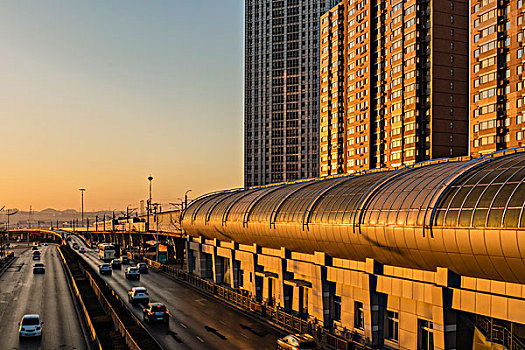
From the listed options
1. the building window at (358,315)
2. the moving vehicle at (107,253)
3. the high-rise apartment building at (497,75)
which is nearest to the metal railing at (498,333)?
the building window at (358,315)

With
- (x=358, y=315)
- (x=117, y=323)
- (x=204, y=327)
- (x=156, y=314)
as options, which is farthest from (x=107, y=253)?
(x=358, y=315)

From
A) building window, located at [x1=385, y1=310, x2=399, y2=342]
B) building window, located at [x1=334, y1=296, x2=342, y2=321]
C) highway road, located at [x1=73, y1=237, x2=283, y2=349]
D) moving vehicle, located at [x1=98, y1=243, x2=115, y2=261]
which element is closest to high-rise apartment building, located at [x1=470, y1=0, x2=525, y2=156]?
building window, located at [x1=334, y1=296, x2=342, y2=321]

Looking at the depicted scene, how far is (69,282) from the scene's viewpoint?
278 feet

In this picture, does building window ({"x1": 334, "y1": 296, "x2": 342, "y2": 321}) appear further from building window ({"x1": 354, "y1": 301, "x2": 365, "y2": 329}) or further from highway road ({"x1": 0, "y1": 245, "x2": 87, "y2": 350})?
highway road ({"x1": 0, "y1": 245, "x2": 87, "y2": 350})

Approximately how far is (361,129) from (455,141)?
27.7 meters

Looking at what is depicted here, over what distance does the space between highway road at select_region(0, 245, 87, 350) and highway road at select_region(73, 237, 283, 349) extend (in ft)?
23.1

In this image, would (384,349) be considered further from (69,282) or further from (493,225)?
(69,282)

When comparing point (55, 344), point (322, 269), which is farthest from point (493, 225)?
point (55, 344)

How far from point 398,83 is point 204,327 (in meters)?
82.4

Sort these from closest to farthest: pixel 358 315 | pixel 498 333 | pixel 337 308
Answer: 1. pixel 498 333
2. pixel 358 315
3. pixel 337 308

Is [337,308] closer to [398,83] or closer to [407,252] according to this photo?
[407,252]

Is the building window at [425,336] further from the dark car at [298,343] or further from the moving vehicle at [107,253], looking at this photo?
the moving vehicle at [107,253]

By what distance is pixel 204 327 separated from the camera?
49.2 m

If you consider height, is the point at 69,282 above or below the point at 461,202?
below
